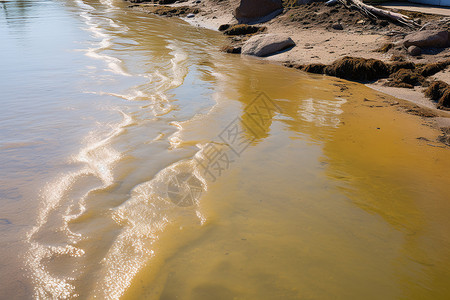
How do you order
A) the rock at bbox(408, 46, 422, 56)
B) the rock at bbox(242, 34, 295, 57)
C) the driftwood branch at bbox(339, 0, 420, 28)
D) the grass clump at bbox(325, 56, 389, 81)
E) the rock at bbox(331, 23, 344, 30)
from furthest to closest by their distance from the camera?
the rock at bbox(331, 23, 344, 30) → the rock at bbox(242, 34, 295, 57) → the driftwood branch at bbox(339, 0, 420, 28) → the rock at bbox(408, 46, 422, 56) → the grass clump at bbox(325, 56, 389, 81)

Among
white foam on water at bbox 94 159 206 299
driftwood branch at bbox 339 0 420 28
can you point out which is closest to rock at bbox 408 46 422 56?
driftwood branch at bbox 339 0 420 28

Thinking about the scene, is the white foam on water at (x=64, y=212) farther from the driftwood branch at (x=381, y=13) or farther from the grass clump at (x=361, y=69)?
the driftwood branch at (x=381, y=13)

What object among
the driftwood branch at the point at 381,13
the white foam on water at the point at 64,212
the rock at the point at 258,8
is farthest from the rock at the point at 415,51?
the rock at the point at 258,8

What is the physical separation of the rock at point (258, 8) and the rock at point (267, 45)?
5.16 m

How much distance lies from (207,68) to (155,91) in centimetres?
271

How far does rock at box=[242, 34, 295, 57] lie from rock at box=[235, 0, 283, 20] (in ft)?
16.9

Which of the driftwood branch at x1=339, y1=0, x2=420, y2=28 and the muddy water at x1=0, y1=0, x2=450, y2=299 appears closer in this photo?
the muddy water at x1=0, y1=0, x2=450, y2=299

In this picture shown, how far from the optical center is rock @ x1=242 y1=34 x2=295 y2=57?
1120 centimetres

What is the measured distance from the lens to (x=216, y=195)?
3.41 metres

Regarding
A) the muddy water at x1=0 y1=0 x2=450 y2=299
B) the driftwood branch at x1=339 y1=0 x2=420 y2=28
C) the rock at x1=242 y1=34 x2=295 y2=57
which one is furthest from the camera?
the rock at x1=242 y1=34 x2=295 y2=57

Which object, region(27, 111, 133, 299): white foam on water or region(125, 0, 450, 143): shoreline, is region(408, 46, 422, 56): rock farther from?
region(27, 111, 133, 299): white foam on water

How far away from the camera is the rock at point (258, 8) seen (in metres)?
16.0

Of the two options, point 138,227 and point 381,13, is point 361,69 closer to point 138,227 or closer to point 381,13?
point 381,13

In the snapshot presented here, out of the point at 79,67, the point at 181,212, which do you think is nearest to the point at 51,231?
the point at 181,212
